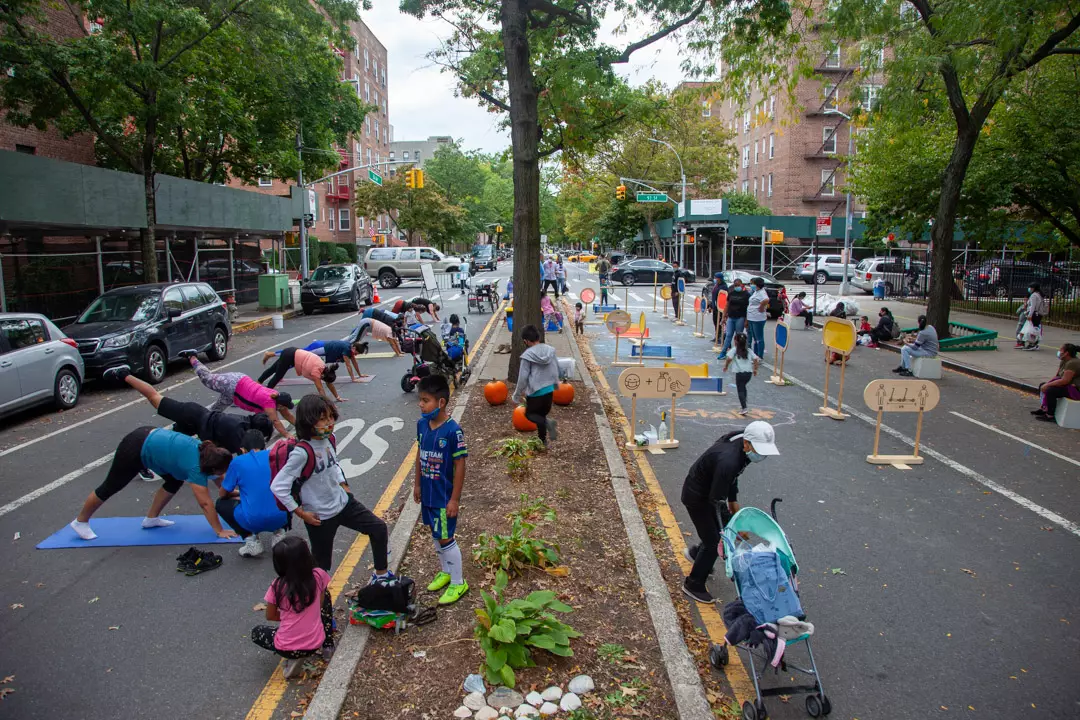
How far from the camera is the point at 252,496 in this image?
5516 millimetres

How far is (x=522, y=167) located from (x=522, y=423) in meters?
4.46

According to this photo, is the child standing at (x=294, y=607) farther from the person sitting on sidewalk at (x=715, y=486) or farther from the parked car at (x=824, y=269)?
the parked car at (x=824, y=269)

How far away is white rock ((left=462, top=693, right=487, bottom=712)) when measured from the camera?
153 inches

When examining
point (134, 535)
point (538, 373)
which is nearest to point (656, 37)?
point (538, 373)

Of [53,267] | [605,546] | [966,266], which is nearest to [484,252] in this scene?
[966,266]

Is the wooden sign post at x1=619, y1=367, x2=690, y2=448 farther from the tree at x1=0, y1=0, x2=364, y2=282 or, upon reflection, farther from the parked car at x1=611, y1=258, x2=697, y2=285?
the parked car at x1=611, y1=258, x2=697, y2=285

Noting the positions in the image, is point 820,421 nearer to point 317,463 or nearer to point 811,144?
point 317,463

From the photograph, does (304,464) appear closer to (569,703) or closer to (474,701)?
(474,701)

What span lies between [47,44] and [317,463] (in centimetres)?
1623

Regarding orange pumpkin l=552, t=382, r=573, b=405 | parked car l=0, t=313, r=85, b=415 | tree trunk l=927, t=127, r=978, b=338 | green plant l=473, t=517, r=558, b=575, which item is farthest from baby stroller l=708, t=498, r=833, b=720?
tree trunk l=927, t=127, r=978, b=338

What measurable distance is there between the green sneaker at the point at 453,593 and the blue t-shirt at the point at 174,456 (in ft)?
8.16

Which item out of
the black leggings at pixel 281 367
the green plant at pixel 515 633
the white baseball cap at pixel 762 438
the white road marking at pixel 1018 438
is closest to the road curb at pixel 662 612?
the green plant at pixel 515 633

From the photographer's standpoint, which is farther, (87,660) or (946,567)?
(946,567)

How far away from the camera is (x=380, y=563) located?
4.90 m
